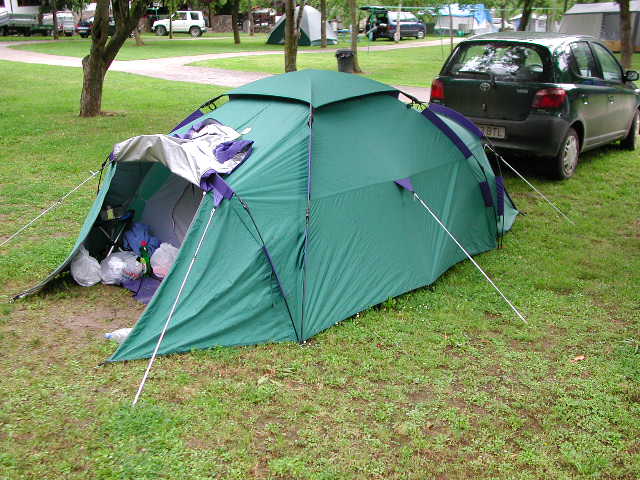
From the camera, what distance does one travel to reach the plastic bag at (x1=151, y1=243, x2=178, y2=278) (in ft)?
18.1

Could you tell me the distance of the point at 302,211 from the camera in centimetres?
483

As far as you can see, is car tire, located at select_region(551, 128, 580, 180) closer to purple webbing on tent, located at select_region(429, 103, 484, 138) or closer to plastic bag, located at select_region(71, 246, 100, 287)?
purple webbing on tent, located at select_region(429, 103, 484, 138)

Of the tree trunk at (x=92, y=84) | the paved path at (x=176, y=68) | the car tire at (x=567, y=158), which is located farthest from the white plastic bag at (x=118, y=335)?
the paved path at (x=176, y=68)

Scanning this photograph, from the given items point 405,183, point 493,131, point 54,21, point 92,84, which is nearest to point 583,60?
point 493,131

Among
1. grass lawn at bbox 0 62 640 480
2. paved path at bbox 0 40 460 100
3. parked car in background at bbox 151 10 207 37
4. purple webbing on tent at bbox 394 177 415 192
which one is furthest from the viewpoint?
parked car in background at bbox 151 10 207 37

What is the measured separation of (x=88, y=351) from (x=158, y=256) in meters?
1.30

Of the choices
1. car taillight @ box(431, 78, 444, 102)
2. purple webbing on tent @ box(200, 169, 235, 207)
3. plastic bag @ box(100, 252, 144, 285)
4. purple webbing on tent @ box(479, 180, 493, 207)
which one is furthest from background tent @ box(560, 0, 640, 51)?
purple webbing on tent @ box(200, 169, 235, 207)

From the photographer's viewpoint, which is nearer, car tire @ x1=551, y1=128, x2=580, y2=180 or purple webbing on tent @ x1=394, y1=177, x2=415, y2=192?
purple webbing on tent @ x1=394, y1=177, x2=415, y2=192

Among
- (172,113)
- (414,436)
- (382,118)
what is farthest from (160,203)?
(172,113)

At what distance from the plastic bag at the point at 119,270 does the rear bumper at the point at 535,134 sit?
15.3ft

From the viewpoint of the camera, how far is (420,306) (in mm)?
5156

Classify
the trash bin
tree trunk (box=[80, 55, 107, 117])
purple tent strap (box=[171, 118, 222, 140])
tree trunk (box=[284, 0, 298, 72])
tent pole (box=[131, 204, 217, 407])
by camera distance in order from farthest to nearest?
the trash bin
tree trunk (box=[284, 0, 298, 72])
tree trunk (box=[80, 55, 107, 117])
purple tent strap (box=[171, 118, 222, 140])
tent pole (box=[131, 204, 217, 407])

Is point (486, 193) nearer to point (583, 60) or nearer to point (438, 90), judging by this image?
point (438, 90)

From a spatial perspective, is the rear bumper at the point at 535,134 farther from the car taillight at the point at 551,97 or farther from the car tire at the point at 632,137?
the car tire at the point at 632,137
